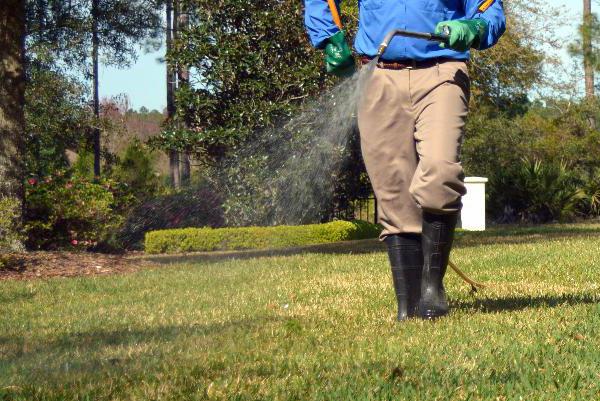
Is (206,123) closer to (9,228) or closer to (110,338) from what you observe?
(9,228)

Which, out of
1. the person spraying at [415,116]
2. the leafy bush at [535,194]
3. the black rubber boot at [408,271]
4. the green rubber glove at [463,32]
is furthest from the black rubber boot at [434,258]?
the leafy bush at [535,194]

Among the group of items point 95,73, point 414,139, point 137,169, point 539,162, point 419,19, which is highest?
point 95,73

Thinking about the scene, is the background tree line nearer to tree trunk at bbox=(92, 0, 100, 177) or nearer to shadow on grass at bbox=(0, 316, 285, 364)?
tree trunk at bbox=(92, 0, 100, 177)

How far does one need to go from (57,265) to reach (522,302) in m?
6.21

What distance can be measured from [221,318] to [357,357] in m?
1.67

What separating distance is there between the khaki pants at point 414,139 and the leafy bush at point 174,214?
1075 cm

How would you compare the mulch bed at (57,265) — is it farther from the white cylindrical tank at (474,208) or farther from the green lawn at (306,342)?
the white cylindrical tank at (474,208)

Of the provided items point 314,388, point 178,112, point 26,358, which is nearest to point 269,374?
point 314,388

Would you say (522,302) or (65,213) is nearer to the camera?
(522,302)

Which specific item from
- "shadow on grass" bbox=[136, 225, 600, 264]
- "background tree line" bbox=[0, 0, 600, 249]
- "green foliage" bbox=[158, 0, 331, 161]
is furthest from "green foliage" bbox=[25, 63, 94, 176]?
"shadow on grass" bbox=[136, 225, 600, 264]

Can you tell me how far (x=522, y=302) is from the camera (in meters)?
5.51

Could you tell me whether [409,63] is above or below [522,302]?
above

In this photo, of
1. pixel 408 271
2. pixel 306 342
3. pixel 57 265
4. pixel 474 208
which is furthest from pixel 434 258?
pixel 474 208

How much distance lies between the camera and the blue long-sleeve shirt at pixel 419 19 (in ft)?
15.3
